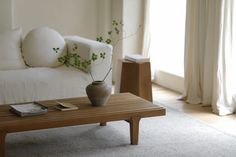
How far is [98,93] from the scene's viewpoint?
10.4ft

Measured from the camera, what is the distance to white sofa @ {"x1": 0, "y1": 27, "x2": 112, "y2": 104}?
12.1ft

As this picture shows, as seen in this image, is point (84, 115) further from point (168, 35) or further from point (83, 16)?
point (83, 16)

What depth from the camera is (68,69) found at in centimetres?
412

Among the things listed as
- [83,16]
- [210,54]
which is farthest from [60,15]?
[210,54]

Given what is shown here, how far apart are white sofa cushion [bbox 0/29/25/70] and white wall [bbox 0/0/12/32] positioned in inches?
25.7

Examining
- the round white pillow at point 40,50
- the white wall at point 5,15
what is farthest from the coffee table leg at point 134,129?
the white wall at point 5,15

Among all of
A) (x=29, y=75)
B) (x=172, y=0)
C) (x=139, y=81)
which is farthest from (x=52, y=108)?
(x=172, y=0)

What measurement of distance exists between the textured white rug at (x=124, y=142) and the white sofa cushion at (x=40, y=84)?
0.35m

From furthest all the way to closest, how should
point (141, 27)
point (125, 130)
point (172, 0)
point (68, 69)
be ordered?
point (141, 27)
point (172, 0)
point (68, 69)
point (125, 130)

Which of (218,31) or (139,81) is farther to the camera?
(139,81)

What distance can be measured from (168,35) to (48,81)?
2175 millimetres

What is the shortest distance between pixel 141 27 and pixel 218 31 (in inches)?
67.2

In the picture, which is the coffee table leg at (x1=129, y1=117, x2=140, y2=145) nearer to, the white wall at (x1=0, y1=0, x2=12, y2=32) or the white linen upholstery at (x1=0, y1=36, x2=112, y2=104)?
the white linen upholstery at (x1=0, y1=36, x2=112, y2=104)

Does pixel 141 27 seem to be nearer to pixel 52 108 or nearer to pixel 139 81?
pixel 139 81
